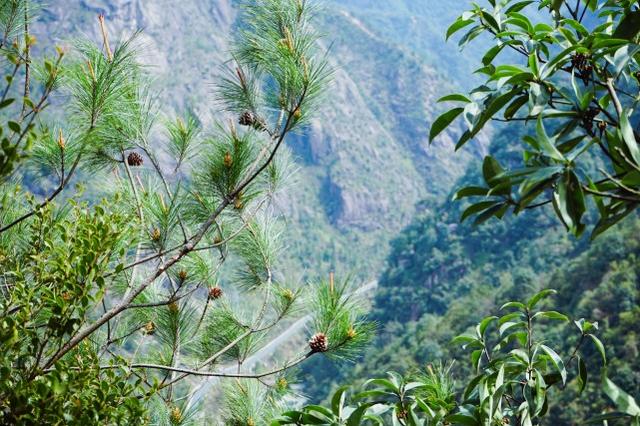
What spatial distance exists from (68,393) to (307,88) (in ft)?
2.73

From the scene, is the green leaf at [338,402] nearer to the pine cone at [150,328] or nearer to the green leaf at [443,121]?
the green leaf at [443,121]

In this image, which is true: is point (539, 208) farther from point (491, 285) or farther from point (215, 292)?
point (215, 292)

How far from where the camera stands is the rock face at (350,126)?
50.1m

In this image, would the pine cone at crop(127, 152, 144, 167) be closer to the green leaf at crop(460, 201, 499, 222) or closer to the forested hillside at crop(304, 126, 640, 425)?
the green leaf at crop(460, 201, 499, 222)

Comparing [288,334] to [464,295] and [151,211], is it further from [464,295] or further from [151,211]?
[151,211]

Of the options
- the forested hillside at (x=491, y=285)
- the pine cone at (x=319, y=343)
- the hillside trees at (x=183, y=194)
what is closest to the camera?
the hillside trees at (x=183, y=194)

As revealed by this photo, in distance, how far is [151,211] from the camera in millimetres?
1459

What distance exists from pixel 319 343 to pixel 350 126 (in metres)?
57.8

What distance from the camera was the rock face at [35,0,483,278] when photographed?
5009 cm

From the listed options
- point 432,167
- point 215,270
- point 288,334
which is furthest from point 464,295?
point 432,167

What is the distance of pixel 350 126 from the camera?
58500 mm

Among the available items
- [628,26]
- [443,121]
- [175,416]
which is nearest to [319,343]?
[175,416]

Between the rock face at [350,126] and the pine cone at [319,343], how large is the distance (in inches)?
1635

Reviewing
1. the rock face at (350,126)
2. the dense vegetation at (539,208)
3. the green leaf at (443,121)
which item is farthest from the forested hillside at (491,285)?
the rock face at (350,126)
